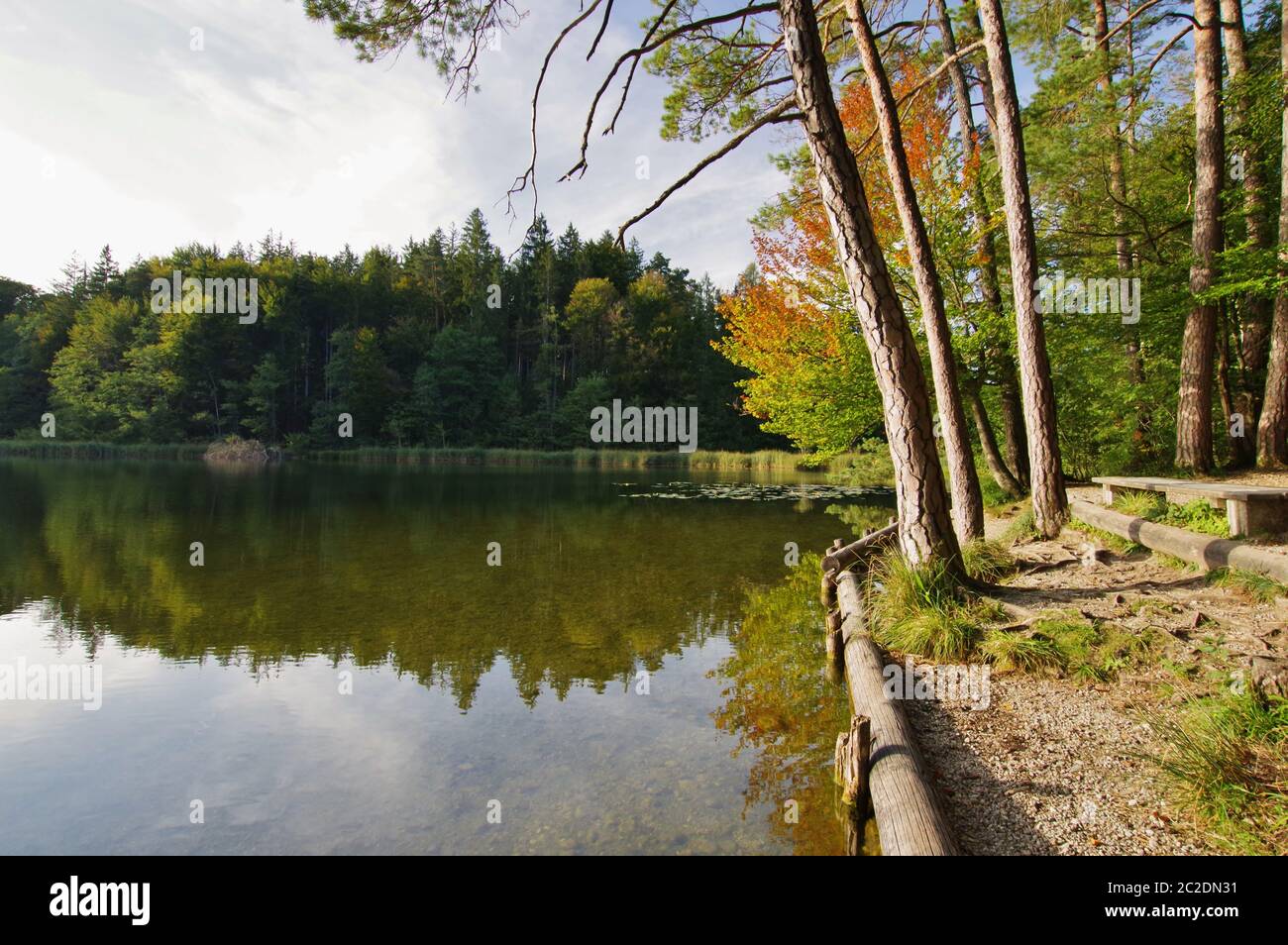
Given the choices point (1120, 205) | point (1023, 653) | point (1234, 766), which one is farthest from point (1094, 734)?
point (1120, 205)

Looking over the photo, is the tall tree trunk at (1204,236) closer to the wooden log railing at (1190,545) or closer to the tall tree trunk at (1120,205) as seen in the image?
the tall tree trunk at (1120,205)

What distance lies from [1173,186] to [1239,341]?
2936 mm

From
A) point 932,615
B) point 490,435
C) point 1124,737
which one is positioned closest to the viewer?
point 1124,737

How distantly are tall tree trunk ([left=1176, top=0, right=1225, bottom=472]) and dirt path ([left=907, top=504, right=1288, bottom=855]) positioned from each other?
485cm

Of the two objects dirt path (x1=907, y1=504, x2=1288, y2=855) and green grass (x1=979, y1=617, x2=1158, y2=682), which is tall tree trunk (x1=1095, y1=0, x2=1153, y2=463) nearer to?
dirt path (x1=907, y1=504, x2=1288, y2=855)

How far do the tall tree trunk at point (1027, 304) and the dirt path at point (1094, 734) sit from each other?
7.85 ft

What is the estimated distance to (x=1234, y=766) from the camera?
2818 mm

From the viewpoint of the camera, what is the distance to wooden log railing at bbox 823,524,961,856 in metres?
2.63

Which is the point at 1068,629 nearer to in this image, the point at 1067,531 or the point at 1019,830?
the point at 1019,830

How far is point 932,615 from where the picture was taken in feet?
17.4

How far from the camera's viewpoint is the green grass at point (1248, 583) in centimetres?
464
